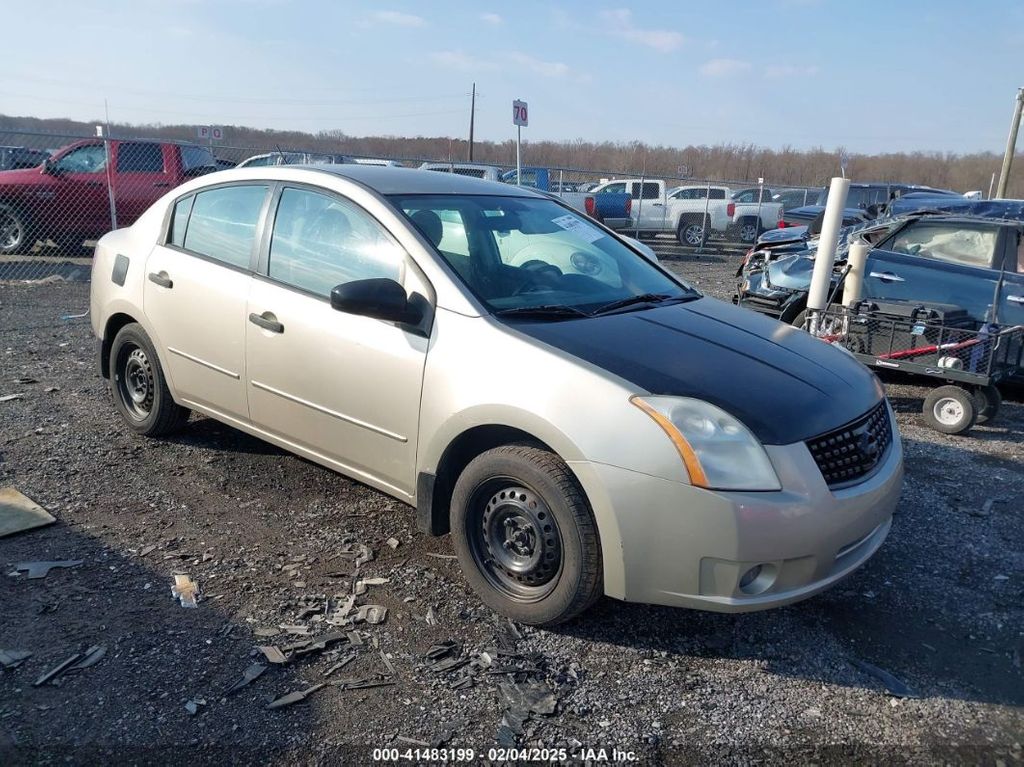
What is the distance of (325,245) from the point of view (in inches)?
154

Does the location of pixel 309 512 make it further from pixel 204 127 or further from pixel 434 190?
pixel 204 127

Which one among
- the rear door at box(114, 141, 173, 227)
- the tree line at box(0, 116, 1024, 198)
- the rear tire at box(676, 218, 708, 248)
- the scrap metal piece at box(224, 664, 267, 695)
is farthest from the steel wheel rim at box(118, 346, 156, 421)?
the tree line at box(0, 116, 1024, 198)

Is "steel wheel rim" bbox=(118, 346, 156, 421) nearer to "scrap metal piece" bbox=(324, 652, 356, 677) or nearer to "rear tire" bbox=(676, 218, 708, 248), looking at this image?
"scrap metal piece" bbox=(324, 652, 356, 677)

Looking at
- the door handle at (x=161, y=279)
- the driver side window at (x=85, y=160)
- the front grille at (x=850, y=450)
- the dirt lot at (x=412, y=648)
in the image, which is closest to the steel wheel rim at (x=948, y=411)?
the dirt lot at (x=412, y=648)

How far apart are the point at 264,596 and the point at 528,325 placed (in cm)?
159

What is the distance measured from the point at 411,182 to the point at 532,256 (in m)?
0.74

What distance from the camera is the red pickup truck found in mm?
13008

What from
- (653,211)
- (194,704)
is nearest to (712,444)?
(194,704)

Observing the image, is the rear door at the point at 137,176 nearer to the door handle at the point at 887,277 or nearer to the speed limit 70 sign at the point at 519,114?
the speed limit 70 sign at the point at 519,114

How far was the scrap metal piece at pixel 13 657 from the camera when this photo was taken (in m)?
2.85

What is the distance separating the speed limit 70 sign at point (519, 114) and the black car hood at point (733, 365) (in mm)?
11993

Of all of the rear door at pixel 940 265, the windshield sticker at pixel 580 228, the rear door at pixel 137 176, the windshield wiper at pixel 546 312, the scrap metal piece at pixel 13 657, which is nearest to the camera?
the scrap metal piece at pixel 13 657

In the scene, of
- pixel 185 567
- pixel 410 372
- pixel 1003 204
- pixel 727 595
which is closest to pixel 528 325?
pixel 410 372

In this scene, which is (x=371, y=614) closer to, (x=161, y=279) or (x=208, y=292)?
(x=208, y=292)
